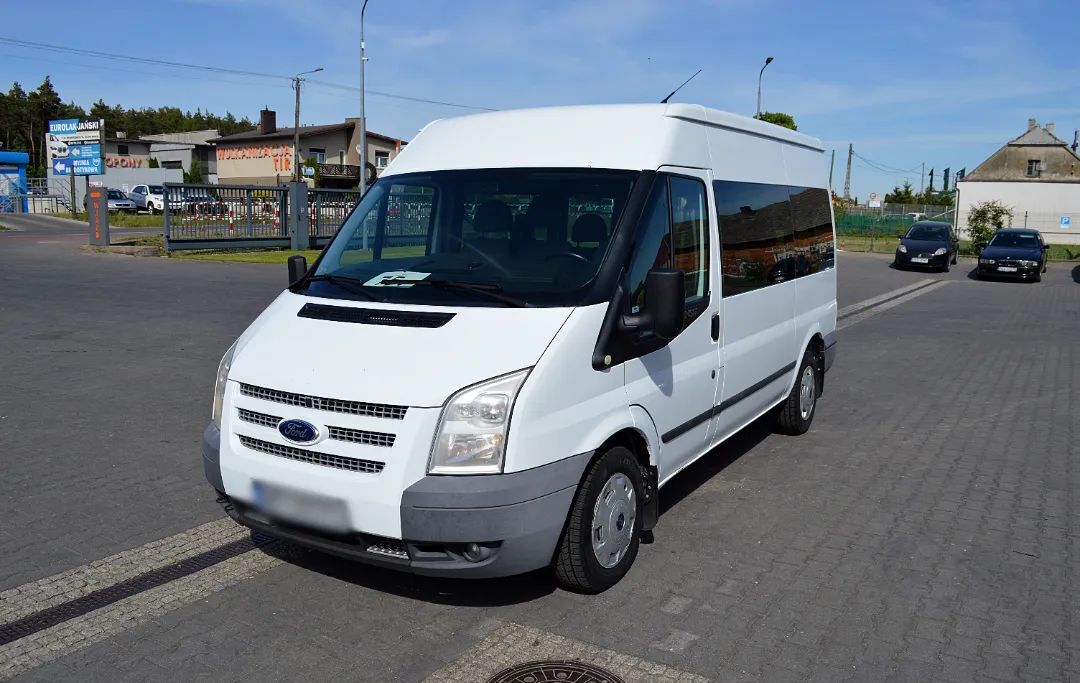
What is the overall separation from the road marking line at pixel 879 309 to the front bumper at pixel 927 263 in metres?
4.92

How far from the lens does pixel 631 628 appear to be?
12.9 ft

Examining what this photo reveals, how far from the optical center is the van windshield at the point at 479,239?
13.8ft

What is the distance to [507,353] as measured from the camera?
12.1 feet

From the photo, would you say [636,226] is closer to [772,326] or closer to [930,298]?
[772,326]

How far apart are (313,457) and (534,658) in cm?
125

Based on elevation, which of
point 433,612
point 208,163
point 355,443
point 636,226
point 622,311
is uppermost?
point 208,163

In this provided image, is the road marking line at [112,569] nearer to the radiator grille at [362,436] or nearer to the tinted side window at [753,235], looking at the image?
the radiator grille at [362,436]

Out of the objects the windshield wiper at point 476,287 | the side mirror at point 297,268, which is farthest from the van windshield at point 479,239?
the side mirror at point 297,268

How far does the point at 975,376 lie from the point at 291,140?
61.6 meters

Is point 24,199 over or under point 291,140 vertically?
under

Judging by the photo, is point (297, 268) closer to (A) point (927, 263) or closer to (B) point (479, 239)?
(B) point (479, 239)

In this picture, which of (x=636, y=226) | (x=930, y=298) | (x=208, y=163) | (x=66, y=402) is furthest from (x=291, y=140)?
(x=636, y=226)

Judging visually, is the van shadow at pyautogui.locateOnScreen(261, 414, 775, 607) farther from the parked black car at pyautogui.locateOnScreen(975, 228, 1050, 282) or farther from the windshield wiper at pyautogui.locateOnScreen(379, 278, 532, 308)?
the parked black car at pyautogui.locateOnScreen(975, 228, 1050, 282)

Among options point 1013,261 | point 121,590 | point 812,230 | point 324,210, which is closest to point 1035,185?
point 1013,261
